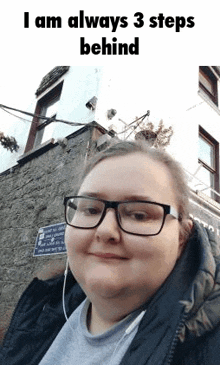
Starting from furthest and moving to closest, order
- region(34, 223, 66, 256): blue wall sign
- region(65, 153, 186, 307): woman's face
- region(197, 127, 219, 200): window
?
region(197, 127, 219, 200): window < region(34, 223, 66, 256): blue wall sign < region(65, 153, 186, 307): woman's face

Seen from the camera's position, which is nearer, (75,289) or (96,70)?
(75,289)

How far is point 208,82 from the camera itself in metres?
7.18

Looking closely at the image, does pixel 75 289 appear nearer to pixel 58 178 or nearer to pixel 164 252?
pixel 164 252

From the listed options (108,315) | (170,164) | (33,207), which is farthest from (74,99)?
(108,315)

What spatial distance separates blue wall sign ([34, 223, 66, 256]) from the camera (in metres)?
3.57

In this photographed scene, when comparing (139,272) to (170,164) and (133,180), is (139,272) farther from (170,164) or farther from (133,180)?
(170,164)

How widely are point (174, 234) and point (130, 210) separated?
0.17m

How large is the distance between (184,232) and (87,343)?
21.1 inches

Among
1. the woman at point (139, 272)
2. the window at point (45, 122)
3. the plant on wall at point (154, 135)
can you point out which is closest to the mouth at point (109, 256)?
the woman at point (139, 272)

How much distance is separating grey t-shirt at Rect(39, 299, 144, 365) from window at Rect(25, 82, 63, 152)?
4.82 metres

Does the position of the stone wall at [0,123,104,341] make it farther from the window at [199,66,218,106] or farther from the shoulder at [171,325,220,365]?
the window at [199,66,218,106]

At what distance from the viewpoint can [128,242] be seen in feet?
2.60

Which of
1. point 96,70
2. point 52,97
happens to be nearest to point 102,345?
point 96,70

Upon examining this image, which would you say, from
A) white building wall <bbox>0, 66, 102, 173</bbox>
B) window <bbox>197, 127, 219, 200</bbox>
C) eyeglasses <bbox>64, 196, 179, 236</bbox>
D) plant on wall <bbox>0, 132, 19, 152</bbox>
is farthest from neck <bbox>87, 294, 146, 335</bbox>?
plant on wall <bbox>0, 132, 19, 152</bbox>
